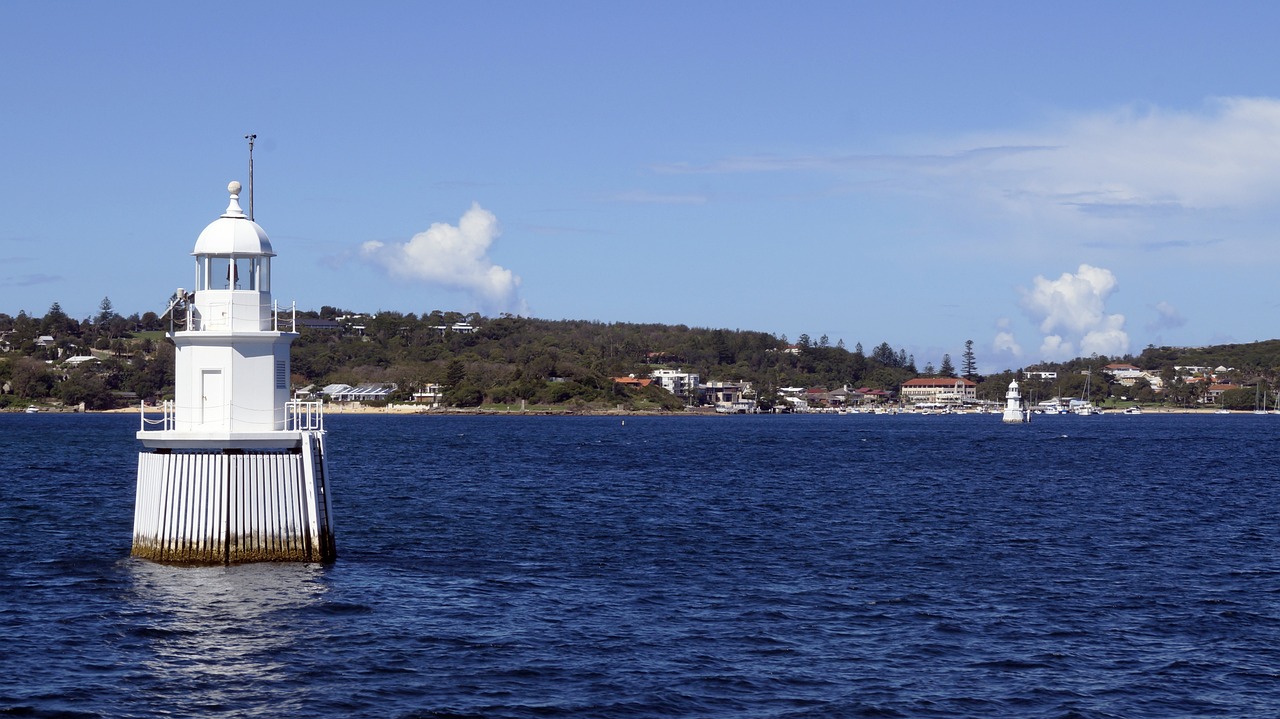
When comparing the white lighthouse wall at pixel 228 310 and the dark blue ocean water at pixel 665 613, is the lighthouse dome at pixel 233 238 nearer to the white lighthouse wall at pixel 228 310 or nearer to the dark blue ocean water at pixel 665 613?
the white lighthouse wall at pixel 228 310

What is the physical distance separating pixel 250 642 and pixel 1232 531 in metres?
32.3

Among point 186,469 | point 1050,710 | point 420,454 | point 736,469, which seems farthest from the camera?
point 420,454

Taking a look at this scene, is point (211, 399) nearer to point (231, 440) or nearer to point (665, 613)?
point (231, 440)

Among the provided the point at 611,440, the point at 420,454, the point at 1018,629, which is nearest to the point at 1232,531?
the point at 1018,629

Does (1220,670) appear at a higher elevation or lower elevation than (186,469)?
lower

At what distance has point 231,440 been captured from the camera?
27109 mm

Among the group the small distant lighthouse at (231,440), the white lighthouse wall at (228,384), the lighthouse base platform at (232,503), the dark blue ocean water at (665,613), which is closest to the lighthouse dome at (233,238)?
the small distant lighthouse at (231,440)

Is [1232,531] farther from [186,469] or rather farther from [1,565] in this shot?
[1,565]

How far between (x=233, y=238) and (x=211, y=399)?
3.59 metres

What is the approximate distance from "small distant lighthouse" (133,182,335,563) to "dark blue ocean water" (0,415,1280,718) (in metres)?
0.79

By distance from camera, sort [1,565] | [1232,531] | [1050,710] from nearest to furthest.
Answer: [1050,710]
[1,565]
[1232,531]

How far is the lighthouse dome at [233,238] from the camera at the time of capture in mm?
28375

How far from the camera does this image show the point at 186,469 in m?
26.6

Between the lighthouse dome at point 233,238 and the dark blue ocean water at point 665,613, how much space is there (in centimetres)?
689
